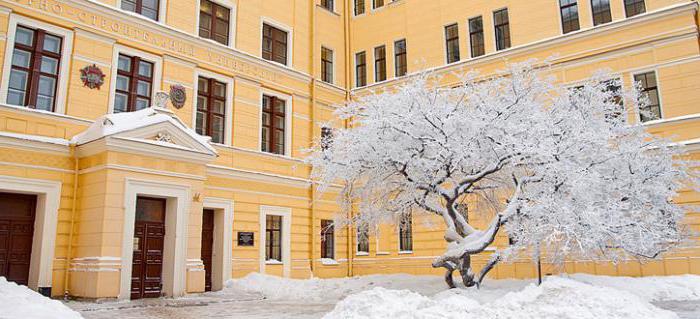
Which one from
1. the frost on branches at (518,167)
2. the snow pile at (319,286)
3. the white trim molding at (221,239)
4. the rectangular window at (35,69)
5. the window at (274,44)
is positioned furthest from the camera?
the window at (274,44)

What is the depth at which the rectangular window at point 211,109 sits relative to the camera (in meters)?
18.6

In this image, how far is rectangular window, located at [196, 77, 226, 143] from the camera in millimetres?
18562

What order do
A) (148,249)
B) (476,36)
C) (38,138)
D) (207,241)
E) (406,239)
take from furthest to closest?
1. (406,239)
2. (476,36)
3. (207,241)
4. (148,249)
5. (38,138)

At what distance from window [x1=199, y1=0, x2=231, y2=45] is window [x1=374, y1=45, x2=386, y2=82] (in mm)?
7587

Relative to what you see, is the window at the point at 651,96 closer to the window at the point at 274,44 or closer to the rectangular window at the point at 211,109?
the window at the point at 274,44

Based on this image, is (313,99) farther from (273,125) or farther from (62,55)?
(62,55)

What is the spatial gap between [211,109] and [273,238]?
5115 millimetres

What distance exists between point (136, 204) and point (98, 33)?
5174 mm

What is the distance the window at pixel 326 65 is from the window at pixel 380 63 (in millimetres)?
2045

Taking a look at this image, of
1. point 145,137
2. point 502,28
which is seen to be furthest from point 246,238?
point 502,28

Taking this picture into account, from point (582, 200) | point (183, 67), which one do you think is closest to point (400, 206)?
point (582, 200)

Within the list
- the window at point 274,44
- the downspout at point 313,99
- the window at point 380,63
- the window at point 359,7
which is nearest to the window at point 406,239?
the downspout at point 313,99

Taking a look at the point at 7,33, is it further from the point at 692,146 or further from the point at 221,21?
the point at 692,146

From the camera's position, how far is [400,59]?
24.5 meters
